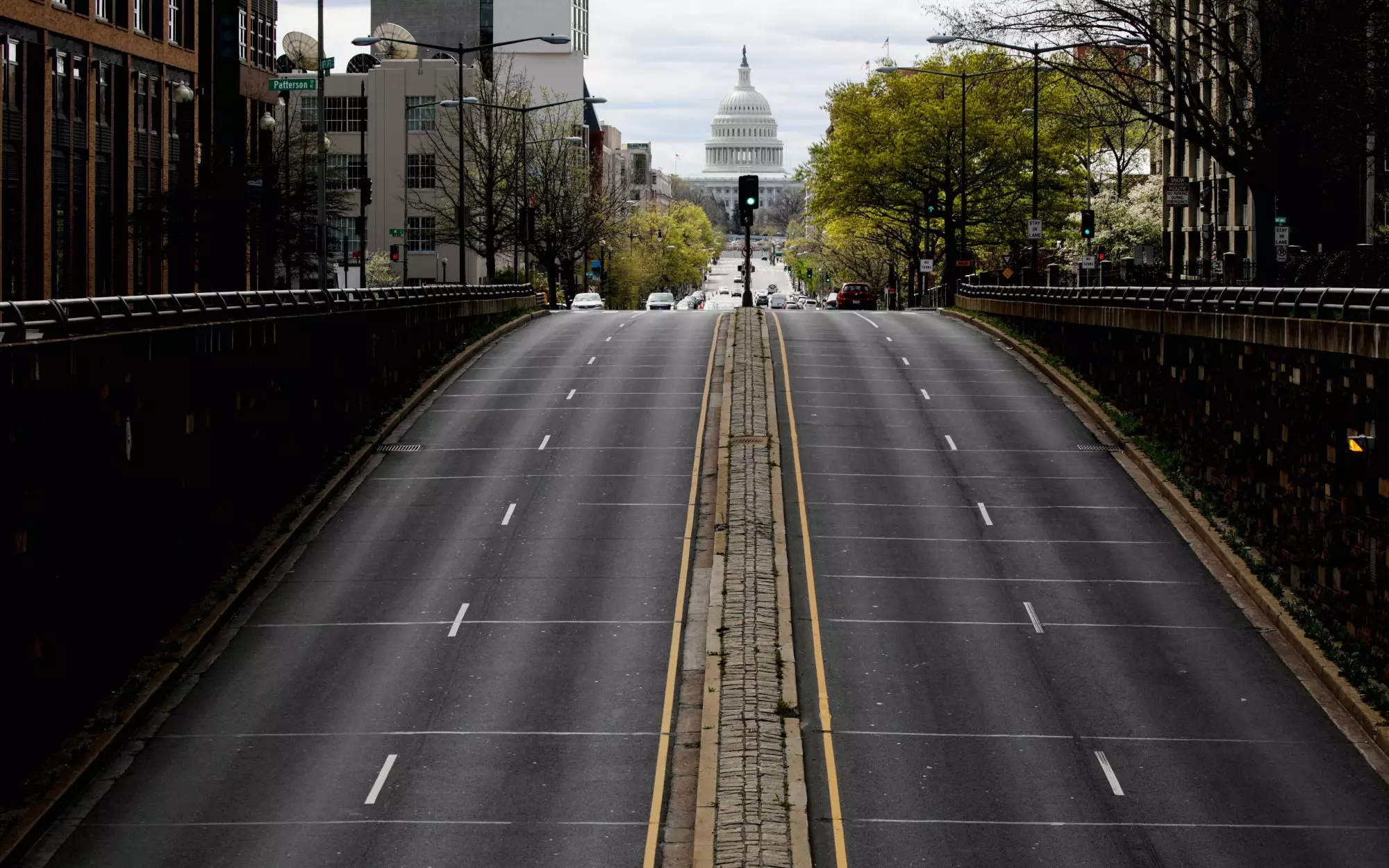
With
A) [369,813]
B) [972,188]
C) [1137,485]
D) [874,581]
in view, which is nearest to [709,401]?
[1137,485]

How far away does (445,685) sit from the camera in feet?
76.9

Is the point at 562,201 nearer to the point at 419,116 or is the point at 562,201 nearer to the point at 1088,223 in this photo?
the point at 419,116

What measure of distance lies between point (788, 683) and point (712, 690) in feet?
3.37

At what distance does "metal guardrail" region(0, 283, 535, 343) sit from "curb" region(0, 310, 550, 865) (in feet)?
10.4

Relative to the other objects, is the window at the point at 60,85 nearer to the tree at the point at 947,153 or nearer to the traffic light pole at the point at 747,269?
the traffic light pole at the point at 747,269

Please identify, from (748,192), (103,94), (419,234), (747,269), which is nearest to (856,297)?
(747,269)

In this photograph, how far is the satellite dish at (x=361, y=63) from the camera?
4572 inches

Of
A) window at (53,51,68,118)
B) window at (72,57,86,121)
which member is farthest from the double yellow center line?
window at (72,57,86,121)

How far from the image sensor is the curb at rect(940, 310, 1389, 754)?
72.1 feet

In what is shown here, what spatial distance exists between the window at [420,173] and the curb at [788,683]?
81334 mm

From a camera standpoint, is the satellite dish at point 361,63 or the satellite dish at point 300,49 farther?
the satellite dish at point 361,63

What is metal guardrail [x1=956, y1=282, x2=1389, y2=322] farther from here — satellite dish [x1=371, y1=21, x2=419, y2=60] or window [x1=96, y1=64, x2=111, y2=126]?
satellite dish [x1=371, y1=21, x2=419, y2=60]

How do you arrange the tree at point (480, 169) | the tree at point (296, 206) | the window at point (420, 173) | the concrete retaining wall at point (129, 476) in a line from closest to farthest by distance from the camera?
the concrete retaining wall at point (129, 476)
the tree at point (296, 206)
the tree at point (480, 169)
the window at point (420, 173)

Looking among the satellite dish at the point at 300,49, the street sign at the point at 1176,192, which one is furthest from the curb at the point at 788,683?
the satellite dish at the point at 300,49
